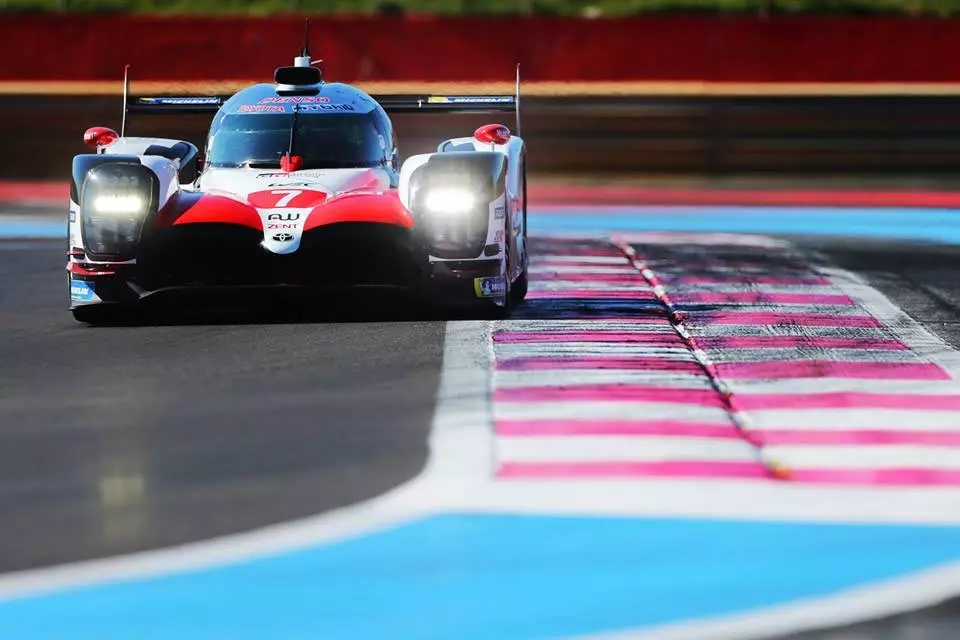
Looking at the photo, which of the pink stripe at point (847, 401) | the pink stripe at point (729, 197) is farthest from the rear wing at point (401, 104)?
the pink stripe at point (729, 197)

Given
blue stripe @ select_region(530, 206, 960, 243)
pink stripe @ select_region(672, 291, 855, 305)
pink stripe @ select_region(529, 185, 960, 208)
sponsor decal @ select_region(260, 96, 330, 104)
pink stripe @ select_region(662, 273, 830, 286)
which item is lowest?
pink stripe @ select_region(529, 185, 960, 208)

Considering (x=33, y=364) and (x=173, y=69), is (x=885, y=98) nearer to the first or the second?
(x=173, y=69)

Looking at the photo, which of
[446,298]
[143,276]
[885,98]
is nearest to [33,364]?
[143,276]

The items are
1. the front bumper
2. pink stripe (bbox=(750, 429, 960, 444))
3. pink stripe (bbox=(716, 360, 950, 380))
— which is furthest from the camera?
the front bumper

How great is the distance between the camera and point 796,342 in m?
10.0

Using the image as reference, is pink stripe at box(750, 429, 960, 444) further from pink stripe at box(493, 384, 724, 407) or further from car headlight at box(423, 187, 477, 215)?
car headlight at box(423, 187, 477, 215)

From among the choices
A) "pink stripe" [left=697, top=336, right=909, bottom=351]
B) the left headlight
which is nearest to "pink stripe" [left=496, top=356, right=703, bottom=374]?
Result: "pink stripe" [left=697, top=336, right=909, bottom=351]

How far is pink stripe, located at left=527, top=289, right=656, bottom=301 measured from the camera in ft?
39.3

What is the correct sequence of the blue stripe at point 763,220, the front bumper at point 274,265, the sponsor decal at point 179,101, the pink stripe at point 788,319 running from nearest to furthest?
the front bumper at point 274,265 < the pink stripe at point 788,319 < the sponsor decal at point 179,101 < the blue stripe at point 763,220

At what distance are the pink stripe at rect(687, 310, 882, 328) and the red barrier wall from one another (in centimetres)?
1436

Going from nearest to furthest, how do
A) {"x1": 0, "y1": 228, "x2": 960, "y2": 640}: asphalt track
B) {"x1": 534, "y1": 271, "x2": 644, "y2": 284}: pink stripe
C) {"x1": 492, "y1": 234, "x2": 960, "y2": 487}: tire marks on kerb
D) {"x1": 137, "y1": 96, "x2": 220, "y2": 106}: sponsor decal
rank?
{"x1": 0, "y1": 228, "x2": 960, "y2": 640}: asphalt track, {"x1": 492, "y1": 234, "x2": 960, "y2": 487}: tire marks on kerb, {"x1": 137, "y1": 96, "x2": 220, "y2": 106}: sponsor decal, {"x1": 534, "y1": 271, "x2": 644, "y2": 284}: pink stripe

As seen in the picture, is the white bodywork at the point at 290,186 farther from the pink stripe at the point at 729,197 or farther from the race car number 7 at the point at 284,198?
the pink stripe at the point at 729,197

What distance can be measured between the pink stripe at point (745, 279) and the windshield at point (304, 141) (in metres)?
2.63

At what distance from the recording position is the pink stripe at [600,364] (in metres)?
8.91
